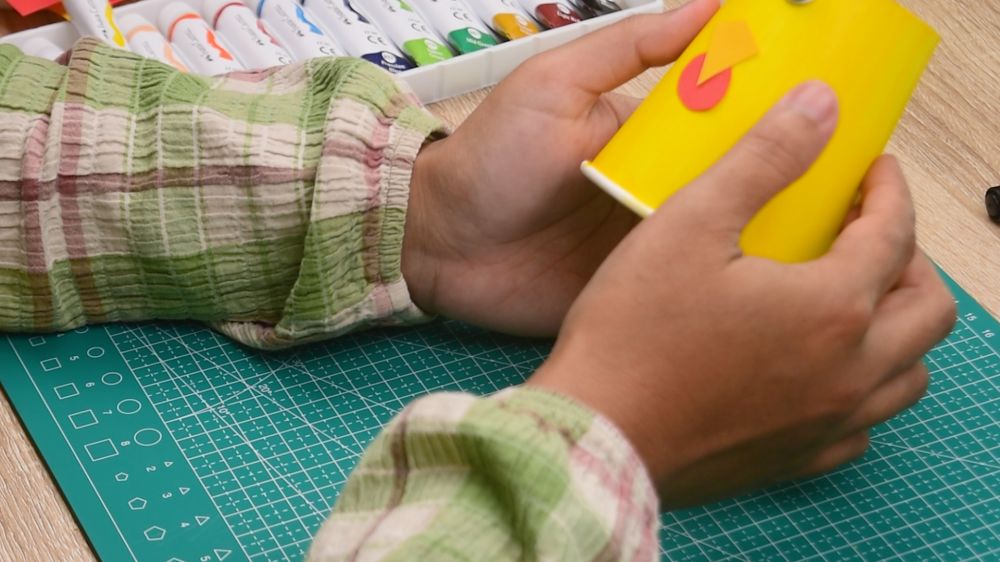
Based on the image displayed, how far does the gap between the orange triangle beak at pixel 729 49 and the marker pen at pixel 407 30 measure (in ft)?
1.15

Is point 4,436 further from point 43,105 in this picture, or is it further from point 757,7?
point 757,7

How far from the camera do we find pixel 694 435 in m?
0.51

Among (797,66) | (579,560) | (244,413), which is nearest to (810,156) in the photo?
(797,66)

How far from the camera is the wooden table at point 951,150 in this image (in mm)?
666

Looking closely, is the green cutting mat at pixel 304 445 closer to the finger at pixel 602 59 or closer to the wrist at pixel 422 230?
the wrist at pixel 422 230

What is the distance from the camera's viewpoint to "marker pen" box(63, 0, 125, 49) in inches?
34.4

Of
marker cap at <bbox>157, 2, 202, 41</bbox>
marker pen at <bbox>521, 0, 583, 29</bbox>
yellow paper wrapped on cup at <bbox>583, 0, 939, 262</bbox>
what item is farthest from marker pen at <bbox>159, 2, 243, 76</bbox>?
yellow paper wrapped on cup at <bbox>583, 0, 939, 262</bbox>

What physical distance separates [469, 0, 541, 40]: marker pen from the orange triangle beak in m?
0.36

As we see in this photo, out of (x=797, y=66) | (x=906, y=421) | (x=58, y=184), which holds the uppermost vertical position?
(x=797, y=66)

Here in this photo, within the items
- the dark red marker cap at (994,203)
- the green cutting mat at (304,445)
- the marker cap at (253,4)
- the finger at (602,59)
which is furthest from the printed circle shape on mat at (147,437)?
the dark red marker cap at (994,203)

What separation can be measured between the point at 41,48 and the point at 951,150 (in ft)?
1.93

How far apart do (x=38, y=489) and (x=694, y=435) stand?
318 millimetres

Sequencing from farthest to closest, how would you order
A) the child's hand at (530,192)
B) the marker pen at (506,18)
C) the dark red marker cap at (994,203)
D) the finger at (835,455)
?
the marker pen at (506,18) < the dark red marker cap at (994,203) < the child's hand at (530,192) < the finger at (835,455)

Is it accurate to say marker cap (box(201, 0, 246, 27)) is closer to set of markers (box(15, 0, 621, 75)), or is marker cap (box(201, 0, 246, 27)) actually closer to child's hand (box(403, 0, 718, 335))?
set of markers (box(15, 0, 621, 75))
